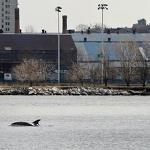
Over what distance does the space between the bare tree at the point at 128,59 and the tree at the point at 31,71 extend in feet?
38.2

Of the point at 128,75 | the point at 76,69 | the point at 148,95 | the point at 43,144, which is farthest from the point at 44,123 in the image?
the point at 76,69

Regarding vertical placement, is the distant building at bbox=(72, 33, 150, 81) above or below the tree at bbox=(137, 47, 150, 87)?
above

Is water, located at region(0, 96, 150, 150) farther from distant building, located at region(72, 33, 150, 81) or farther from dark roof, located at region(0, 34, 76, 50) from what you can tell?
dark roof, located at region(0, 34, 76, 50)

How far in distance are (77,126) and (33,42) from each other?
258 ft

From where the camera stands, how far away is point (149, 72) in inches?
4769

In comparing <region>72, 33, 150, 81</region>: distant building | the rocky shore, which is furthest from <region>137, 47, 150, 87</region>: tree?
the rocky shore

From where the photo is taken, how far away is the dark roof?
436ft

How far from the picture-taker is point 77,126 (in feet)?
185

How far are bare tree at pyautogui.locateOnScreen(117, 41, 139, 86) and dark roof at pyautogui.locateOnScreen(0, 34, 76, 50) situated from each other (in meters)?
11.1

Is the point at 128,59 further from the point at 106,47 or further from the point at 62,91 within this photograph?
the point at 62,91

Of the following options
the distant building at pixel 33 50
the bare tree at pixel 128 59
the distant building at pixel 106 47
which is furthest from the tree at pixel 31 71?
the bare tree at pixel 128 59

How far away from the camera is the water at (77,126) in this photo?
4491cm

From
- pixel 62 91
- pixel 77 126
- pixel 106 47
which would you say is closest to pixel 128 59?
pixel 106 47

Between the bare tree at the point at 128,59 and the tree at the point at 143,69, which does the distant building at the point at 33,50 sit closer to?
the bare tree at the point at 128,59
